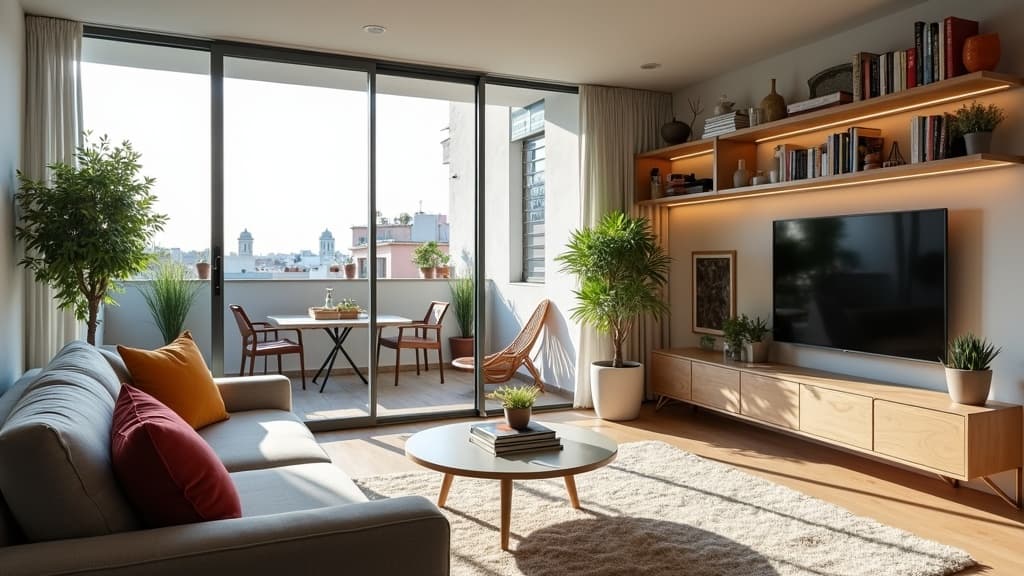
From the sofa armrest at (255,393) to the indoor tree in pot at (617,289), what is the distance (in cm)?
243

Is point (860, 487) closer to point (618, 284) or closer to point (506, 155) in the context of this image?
point (618, 284)

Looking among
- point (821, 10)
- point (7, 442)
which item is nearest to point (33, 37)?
point (7, 442)

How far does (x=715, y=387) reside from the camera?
485 centimetres

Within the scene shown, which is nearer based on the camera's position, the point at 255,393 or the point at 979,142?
the point at 979,142

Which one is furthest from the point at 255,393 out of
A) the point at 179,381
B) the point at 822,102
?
the point at 822,102

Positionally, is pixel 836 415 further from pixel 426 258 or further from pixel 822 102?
pixel 426 258

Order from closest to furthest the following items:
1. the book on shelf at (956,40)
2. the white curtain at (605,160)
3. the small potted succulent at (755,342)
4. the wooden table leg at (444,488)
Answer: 1. the wooden table leg at (444,488)
2. the book on shelf at (956,40)
3. the small potted succulent at (755,342)
4. the white curtain at (605,160)

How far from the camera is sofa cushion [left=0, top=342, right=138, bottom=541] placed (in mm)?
1422

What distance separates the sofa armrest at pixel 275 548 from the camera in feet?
4.51

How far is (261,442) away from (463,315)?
502 cm

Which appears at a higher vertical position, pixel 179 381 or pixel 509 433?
pixel 179 381

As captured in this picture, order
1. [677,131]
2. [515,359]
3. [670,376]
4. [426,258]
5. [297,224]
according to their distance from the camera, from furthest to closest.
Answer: [426,258], [297,224], [515,359], [677,131], [670,376]

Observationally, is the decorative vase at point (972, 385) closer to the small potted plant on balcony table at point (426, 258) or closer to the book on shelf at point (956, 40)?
the book on shelf at point (956, 40)

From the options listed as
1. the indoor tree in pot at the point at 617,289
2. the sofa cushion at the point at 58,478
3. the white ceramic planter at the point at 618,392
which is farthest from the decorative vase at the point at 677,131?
the sofa cushion at the point at 58,478
